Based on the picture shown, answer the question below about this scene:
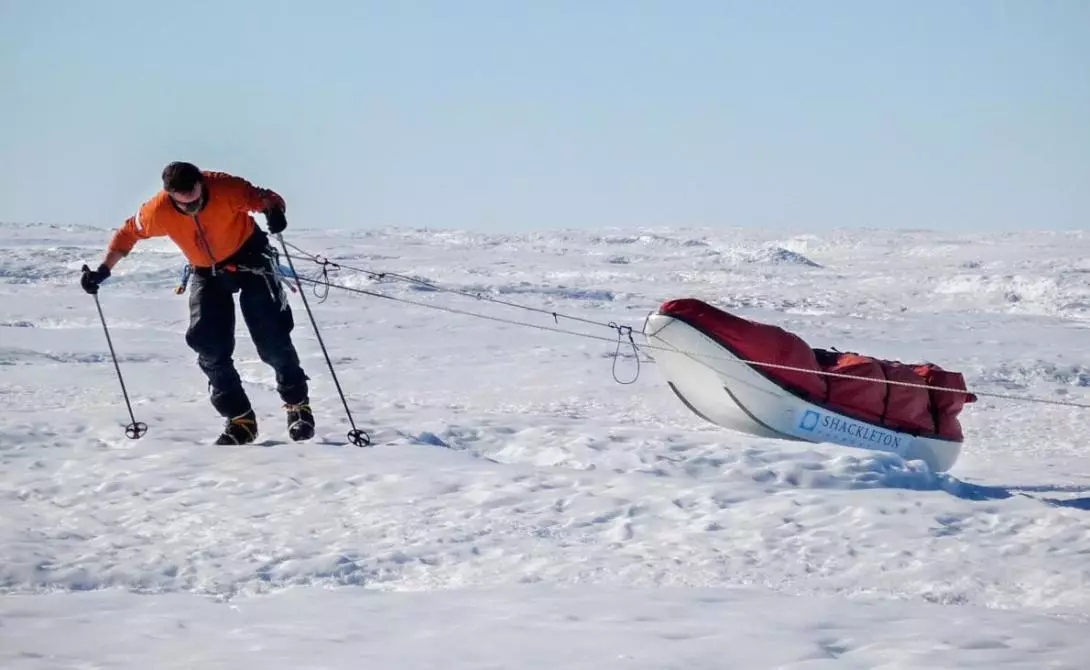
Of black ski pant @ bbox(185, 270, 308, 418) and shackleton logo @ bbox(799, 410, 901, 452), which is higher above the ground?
black ski pant @ bbox(185, 270, 308, 418)

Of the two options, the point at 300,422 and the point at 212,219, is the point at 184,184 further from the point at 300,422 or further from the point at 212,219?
the point at 300,422

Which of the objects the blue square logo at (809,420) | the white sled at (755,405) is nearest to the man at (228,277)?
the white sled at (755,405)

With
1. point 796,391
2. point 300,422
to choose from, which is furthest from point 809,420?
point 300,422

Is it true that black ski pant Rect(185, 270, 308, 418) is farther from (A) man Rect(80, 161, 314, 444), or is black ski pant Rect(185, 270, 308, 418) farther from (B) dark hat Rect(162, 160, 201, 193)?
(B) dark hat Rect(162, 160, 201, 193)

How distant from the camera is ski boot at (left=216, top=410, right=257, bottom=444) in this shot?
20.2ft

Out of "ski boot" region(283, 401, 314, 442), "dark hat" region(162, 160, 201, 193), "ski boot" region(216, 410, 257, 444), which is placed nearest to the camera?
"dark hat" region(162, 160, 201, 193)

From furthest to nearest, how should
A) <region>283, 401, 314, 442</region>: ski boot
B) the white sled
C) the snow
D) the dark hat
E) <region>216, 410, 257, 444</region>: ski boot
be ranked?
1. the white sled
2. <region>283, 401, 314, 442</region>: ski boot
3. <region>216, 410, 257, 444</region>: ski boot
4. the dark hat
5. the snow

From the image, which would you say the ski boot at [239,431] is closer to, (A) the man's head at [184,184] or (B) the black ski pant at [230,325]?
(B) the black ski pant at [230,325]

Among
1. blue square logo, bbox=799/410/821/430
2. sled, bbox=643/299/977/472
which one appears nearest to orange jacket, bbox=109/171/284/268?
sled, bbox=643/299/977/472

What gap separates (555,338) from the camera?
15.2 m

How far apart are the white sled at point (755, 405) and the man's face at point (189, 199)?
10.7 ft

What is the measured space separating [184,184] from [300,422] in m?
1.50

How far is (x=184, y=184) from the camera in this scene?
563 centimetres

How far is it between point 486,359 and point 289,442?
697 cm
